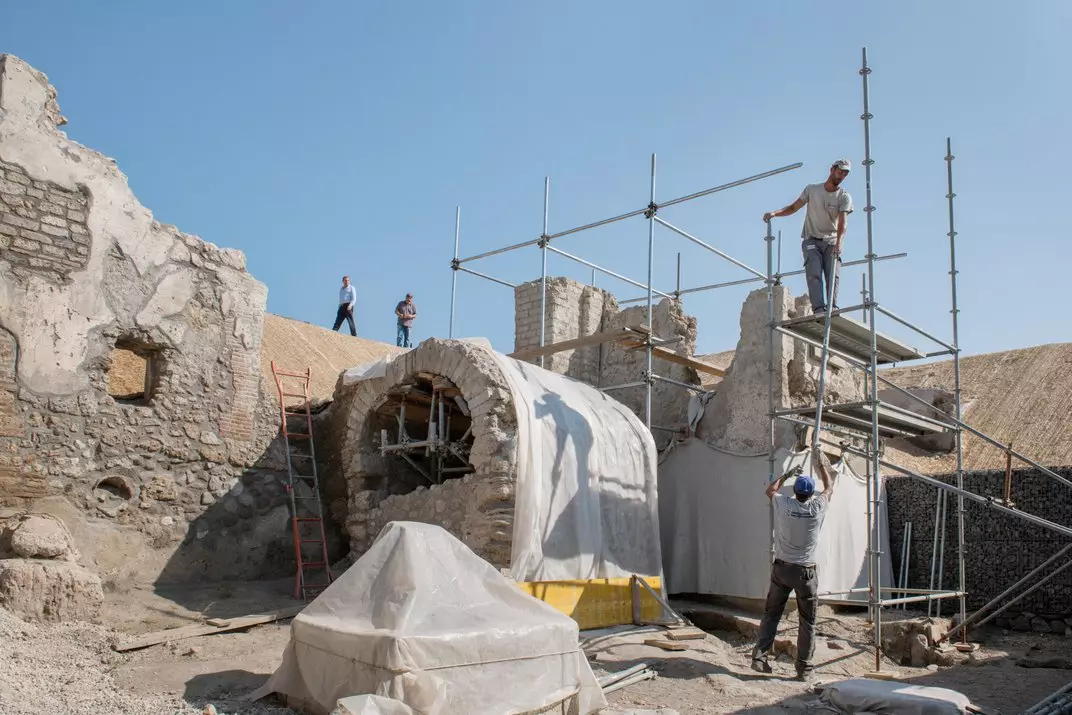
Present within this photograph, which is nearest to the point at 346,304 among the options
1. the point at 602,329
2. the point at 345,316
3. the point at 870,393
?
the point at 345,316

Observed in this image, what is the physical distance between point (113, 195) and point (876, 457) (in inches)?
293

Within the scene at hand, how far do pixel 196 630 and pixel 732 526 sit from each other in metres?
5.71

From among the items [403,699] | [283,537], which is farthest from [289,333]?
[403,699]

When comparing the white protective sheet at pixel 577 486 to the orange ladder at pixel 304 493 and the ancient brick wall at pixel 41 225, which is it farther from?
the ancient brick wall at pixel 41 225

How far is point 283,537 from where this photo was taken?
8.96m

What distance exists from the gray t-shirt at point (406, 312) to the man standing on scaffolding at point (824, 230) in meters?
11.5

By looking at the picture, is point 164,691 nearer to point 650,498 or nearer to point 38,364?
point 38,364

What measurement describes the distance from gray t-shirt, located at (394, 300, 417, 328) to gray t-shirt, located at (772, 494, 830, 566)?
12.7m

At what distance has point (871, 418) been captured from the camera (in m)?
8.32

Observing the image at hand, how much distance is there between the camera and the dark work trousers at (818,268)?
7.86 m

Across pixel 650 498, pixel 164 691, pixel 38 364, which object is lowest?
pixel 164 691

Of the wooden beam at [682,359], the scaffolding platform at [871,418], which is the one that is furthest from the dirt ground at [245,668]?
the wooden beam at [682,359]

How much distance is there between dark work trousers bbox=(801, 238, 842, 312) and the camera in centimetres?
786

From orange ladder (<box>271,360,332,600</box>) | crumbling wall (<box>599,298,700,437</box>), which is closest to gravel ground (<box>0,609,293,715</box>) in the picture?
orange ladder (<box>271,360,332,600</box>)
